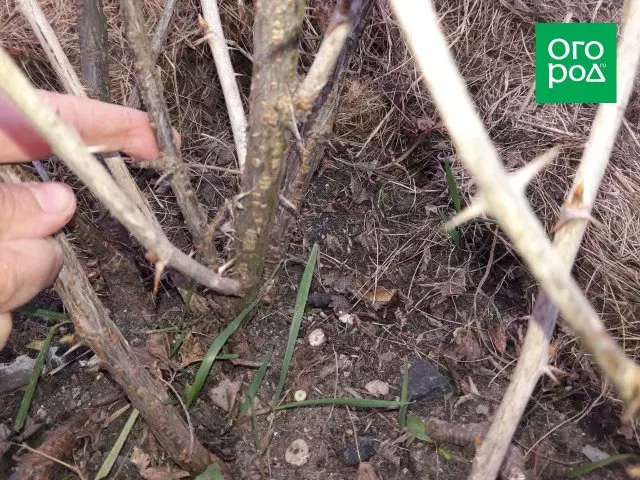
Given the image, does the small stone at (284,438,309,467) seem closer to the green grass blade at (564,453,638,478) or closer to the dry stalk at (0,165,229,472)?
the dry stalk at (0,165,229,472)

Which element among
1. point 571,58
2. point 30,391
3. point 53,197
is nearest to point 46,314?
point 30,391

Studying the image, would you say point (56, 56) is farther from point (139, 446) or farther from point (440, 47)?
point (440, 47)

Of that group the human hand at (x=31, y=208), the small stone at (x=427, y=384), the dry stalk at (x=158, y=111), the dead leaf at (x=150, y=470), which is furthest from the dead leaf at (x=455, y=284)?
the human hand at (x=31, y=208)

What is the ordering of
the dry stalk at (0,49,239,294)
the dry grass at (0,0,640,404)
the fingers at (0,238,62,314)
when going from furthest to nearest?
1. the dry grass at (0,0,640,404)
2. the fingers at (0,238,62,314)
3. the dry stalk at (0,49,239,294)

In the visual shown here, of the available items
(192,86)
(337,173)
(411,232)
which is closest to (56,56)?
(192,86)

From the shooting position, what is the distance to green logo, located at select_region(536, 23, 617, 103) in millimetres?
1514

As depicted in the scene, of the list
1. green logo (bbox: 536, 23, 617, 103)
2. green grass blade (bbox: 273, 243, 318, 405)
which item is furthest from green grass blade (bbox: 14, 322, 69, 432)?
green logo (bbox: 536, 23, 617, 103)

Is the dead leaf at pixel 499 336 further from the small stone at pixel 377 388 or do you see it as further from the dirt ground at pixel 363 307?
the small stone at pixel 377 388

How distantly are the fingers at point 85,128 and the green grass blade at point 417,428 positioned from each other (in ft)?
2.85

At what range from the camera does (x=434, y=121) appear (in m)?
1.69

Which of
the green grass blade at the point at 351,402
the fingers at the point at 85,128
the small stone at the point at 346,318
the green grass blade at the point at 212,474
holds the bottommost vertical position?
the green grass blade at the point at 212,474

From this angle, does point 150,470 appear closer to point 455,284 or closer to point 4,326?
point 4,326

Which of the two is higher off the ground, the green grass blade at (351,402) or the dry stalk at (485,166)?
the dry stalk at (485,166)

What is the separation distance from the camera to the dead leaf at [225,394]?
4.45 feet
